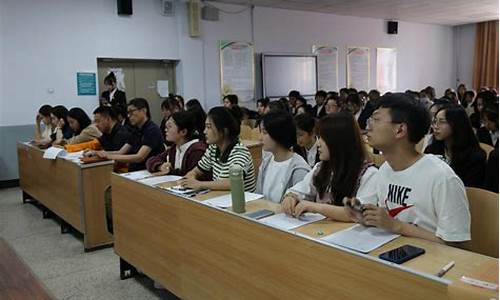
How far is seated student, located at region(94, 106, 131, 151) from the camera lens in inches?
167

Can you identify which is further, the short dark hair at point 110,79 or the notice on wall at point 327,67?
the notice on wall at point 327,67

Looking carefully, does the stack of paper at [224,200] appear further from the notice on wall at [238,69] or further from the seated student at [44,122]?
the notice on wall at [238,69]

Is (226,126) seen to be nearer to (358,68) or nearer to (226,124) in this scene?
(226,124)

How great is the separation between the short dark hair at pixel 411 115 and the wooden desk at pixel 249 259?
406 mm

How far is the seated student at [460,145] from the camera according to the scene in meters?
2.74

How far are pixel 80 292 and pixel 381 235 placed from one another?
2193 mm

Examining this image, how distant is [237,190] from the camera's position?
1.97 m

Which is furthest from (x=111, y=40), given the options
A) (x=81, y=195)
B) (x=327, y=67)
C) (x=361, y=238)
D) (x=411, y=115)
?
(x=361, y=238)

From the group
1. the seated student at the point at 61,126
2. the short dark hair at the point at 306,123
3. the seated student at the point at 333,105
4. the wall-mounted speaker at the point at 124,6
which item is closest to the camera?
the short dark hair at the point at 306,123

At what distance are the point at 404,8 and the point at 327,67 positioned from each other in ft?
6.16

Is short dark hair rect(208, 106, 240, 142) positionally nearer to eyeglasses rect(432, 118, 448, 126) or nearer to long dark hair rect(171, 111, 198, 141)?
long dark hair rect(171, 111, 198, 141)

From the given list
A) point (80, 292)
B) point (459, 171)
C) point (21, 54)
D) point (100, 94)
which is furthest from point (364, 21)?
point (80, 292)

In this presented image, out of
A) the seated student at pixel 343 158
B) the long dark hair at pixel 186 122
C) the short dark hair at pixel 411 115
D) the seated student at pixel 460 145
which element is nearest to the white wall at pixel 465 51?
the seated student at pixel 460 145

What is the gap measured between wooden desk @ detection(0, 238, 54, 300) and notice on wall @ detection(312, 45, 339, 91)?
8.13 meters
